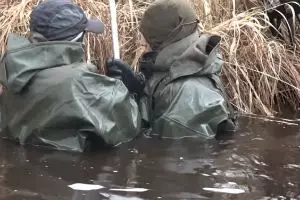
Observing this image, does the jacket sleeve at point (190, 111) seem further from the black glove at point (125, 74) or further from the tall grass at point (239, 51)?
the tall grass at point (239, 51)

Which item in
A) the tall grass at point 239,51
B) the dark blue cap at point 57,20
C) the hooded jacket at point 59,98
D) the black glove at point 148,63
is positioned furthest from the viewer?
the tall grass at point 239,51

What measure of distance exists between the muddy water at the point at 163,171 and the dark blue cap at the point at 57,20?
832mm

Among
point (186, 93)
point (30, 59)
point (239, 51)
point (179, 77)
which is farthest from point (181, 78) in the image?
point (239, 51)

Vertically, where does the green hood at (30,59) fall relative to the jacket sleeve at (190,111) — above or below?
above

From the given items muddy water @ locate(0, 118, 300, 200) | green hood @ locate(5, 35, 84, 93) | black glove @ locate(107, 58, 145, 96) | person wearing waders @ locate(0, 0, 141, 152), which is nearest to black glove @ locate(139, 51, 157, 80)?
black glove @ locate(107, 58, 145, 96)

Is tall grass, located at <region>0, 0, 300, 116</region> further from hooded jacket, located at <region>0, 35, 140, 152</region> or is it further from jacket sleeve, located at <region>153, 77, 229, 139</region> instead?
hooded jacket, located at <region>0, 35, 140, 152</region>

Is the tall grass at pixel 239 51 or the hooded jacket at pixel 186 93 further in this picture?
the tall grass at pixel 239 51

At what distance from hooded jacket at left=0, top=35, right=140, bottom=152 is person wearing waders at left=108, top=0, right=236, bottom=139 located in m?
0.41

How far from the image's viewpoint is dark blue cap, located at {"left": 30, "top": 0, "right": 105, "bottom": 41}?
4.20 meters

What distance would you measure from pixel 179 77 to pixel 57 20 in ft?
3.39

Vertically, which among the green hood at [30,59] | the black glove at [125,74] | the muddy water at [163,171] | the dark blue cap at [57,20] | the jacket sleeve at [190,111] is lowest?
the muddy water at [163,171]

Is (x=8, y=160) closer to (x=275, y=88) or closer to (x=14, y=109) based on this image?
(x=14, y=109)

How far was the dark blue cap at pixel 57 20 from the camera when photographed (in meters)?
4.20

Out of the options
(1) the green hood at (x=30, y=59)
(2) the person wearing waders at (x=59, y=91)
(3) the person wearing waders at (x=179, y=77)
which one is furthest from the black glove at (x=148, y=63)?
(1) the green hood at (x=30, y=59)
